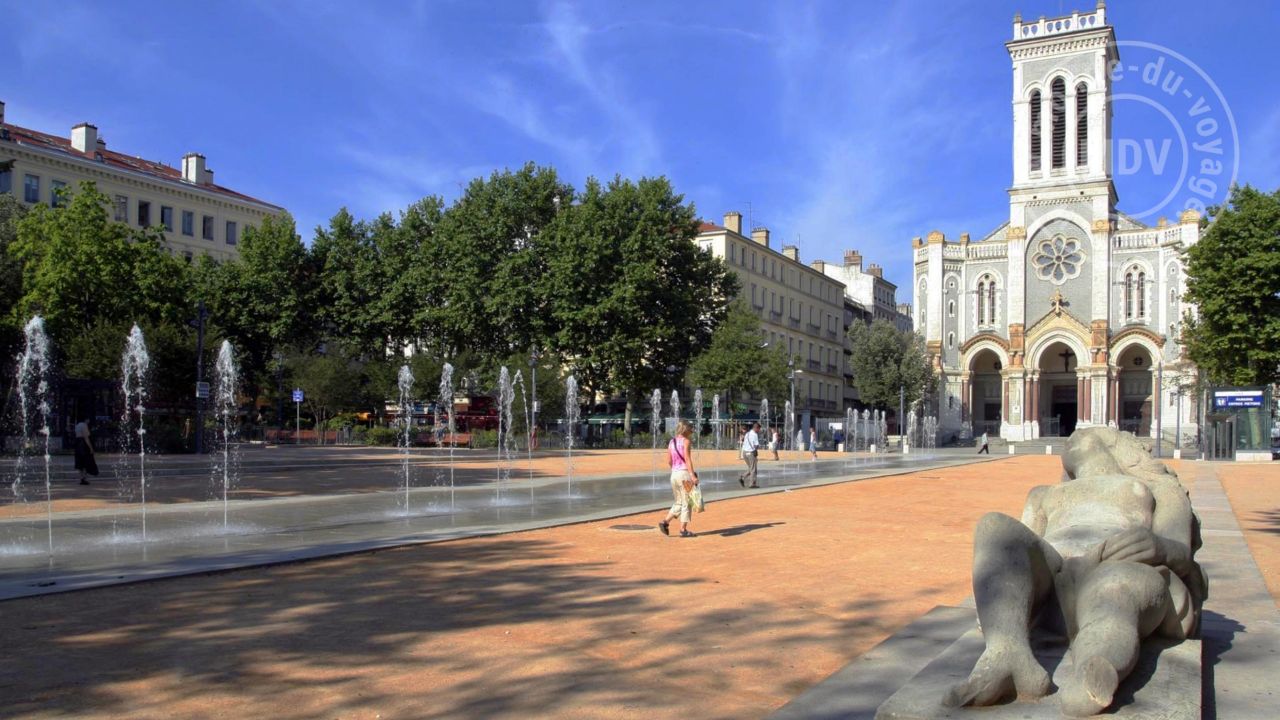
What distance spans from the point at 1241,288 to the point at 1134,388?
3295cm

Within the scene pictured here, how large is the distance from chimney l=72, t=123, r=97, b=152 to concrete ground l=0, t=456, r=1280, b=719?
210 feet

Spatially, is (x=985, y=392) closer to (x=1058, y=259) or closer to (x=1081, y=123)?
(x=1058, y=259)

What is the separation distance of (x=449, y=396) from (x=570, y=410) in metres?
6.40

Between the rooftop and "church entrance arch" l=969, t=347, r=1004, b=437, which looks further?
"church entrance arch" l=969, t=347, r=1004, b=437

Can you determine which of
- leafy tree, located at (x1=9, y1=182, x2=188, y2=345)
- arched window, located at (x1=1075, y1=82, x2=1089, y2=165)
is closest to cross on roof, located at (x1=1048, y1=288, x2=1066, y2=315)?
arched window, located at (x1=1075, y1=82, x2=1089, y2=165)

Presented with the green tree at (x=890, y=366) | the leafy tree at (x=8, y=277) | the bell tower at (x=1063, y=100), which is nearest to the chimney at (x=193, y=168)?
the leafy tree at (x=8, y=277)

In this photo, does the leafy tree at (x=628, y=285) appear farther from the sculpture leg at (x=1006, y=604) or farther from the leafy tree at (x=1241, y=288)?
the sculpture leg at (x=1006, y=604)

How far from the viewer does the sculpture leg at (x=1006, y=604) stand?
13.5 ft

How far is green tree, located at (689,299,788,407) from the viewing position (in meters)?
56.2

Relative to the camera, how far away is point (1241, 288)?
4031 centimetres

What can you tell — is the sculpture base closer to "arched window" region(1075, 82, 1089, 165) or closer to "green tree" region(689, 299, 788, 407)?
"green tree" region(689, 299, 788, 407)

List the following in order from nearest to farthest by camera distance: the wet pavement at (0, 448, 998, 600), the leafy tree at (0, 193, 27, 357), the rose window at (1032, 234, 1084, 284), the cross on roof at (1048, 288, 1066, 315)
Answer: the wet pavement at (0, 448, 998, 600)
the leafy tree at (0, 193, 27, 357)
the cross on roof at (1048, 288, 1066, 315)
the rose window at (1032, 234, 1084, 284)

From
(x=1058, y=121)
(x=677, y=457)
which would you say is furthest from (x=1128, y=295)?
(x=677, y=457)

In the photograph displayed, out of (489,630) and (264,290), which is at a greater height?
(264,290)
